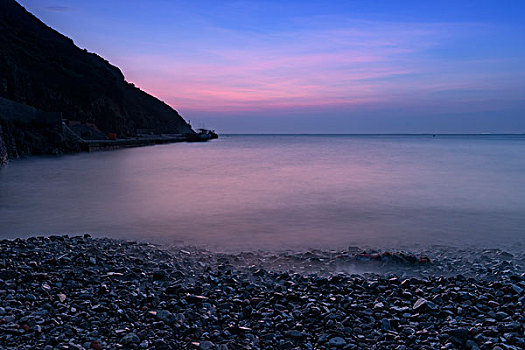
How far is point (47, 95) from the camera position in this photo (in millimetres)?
63500

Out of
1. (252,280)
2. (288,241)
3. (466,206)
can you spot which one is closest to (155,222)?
(288,241)

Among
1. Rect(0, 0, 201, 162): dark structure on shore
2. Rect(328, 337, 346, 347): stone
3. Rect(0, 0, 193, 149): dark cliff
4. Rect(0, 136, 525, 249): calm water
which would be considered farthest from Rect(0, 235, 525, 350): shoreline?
Rect(0, 0, 193, 149): dark cliff

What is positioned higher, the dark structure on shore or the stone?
the dark structure on shore

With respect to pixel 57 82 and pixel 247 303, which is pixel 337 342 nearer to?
pixel 247 303

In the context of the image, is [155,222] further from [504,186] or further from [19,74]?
[19,74]

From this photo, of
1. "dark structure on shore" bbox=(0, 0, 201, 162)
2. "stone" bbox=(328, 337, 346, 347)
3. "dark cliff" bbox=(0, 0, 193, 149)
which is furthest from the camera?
"dark cliff" bbox=(0, 0, 193, 149)

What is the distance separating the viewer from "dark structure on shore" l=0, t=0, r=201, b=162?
34000 mm

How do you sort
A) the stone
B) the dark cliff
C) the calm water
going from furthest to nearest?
the dark cliff
the calm water
the stone

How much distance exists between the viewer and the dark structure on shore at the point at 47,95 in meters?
34.0

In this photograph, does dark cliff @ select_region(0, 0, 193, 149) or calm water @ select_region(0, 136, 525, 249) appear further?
dark cliff @ select_region(0, 0, 193, 149)

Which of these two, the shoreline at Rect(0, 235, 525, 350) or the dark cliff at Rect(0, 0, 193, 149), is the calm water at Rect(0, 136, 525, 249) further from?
the dark cliff at Rect(0, 0, 193, 149)

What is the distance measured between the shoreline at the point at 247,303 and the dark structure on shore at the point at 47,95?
24519 mm

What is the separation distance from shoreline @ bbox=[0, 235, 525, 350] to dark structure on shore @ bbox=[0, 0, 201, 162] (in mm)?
24519

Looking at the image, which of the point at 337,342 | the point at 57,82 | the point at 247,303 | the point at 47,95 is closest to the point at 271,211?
the point at 247,303
